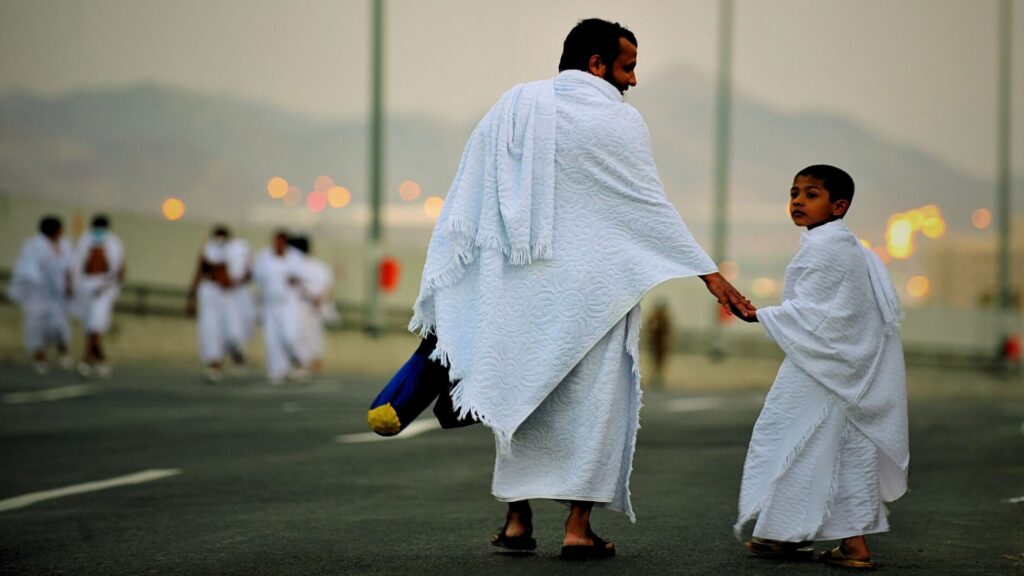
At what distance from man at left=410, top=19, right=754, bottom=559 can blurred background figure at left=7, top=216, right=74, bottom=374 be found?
709 inches

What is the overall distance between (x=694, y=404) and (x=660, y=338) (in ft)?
36.4

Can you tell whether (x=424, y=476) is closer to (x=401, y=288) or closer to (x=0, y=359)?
(x=0, y=359)

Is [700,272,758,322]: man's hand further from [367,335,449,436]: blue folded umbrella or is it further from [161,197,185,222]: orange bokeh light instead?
[161,197,185,222]: orange bokeh light

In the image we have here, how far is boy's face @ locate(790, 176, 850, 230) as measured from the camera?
22.4ft

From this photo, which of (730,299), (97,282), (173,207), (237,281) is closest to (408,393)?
(730,299)

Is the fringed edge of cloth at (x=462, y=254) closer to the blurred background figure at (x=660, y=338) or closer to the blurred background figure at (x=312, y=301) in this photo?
the blurred background figure at (x=312, y=301)

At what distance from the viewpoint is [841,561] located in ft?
21.7

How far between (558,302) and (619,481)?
2.30 feet

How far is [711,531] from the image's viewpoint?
24.9ft

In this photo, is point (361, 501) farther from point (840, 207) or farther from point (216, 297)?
point (216, 297)

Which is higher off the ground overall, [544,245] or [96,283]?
[544,245]

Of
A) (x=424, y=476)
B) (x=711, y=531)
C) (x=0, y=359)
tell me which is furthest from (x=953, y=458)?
(x=0, y=359)

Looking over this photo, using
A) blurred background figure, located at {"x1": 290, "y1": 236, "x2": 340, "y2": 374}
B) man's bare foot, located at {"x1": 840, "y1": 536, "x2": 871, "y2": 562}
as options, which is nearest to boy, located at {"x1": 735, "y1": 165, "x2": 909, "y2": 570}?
man's bare foot, located at {"x1": 840, "y1": 536, "x2": 871, "y2": 562}

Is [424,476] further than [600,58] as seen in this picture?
Yes
